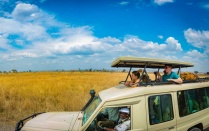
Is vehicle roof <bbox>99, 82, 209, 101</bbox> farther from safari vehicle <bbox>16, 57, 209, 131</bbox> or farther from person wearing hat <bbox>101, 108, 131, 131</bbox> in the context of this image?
person wearing hat <bbox>101, 108, 131, 131</bbox>

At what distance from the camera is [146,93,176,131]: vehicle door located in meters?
4.58

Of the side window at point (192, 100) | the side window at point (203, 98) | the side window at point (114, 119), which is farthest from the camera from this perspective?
the side window at point (203, 98)

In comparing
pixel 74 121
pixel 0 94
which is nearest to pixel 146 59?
pixel 74 121

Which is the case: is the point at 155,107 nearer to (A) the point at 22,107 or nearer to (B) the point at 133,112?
(B) the point at 133,112

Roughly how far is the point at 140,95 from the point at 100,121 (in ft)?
2.87

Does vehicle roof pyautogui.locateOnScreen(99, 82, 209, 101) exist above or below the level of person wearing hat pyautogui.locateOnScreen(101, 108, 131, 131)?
above

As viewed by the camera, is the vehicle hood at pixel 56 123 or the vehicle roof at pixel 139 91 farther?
the vehicle hood at pixel 56 123

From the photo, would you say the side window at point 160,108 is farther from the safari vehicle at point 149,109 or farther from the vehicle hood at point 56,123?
the vehicle hood at point 56,123

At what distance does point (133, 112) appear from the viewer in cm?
442

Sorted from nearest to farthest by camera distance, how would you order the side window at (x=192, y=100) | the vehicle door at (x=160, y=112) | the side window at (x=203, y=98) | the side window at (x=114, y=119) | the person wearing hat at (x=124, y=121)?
the side window at (x=114, y=119), the person wearing hat at (x=124, y=121), the vehicle door at (x=160, y=112), the side window at (x=192, y=100), the side window at (x=203, y=98)

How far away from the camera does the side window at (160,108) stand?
15.1 feet

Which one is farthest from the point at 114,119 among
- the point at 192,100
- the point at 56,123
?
the point at 192,100

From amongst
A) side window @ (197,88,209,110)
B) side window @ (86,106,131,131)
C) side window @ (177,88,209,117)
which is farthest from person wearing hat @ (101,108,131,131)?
side window @ (197,88,209,110)

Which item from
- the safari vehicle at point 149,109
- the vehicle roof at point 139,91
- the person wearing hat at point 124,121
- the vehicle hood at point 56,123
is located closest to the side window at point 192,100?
the safari vehicle at point 149,109
